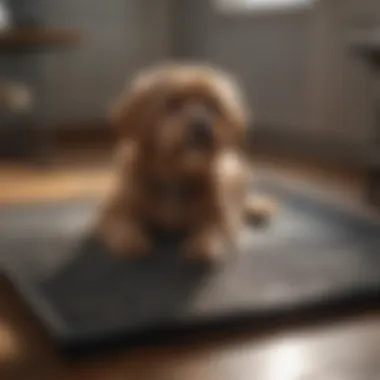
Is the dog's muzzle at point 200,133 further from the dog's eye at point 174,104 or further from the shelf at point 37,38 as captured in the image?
the shelf at point 37,38

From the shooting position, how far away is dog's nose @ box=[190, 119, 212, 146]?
171 centimetres

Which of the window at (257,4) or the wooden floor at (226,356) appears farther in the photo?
the window at (257,4)

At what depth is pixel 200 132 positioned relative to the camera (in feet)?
5.65

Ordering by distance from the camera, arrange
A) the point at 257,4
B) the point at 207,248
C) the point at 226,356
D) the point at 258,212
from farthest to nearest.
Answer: the point at 257,4, the point at 258,212, the point at 207,248, the point at 226,356

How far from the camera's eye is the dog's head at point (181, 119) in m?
1.72

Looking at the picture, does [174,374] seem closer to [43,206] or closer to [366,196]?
[43,206]

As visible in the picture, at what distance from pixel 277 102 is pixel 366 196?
122 centimetres

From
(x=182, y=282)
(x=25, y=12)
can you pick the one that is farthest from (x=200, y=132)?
(x=25, y=12)

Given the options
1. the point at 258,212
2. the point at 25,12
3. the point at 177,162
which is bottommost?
the point at 258,212

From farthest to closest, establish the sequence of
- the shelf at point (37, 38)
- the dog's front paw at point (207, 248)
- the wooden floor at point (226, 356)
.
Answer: the shelf at point (37, 38), the dog's front paw at point (207, 248), the wooden floor at point (226, 356)

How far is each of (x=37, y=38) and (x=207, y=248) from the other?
5.72 ft

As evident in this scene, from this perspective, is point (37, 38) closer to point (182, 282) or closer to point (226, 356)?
point (182, 282)

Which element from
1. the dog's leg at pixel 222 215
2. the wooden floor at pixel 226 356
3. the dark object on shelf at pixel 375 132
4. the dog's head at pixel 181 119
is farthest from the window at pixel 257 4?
the wooden floor at pixel 226 356

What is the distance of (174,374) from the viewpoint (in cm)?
126
